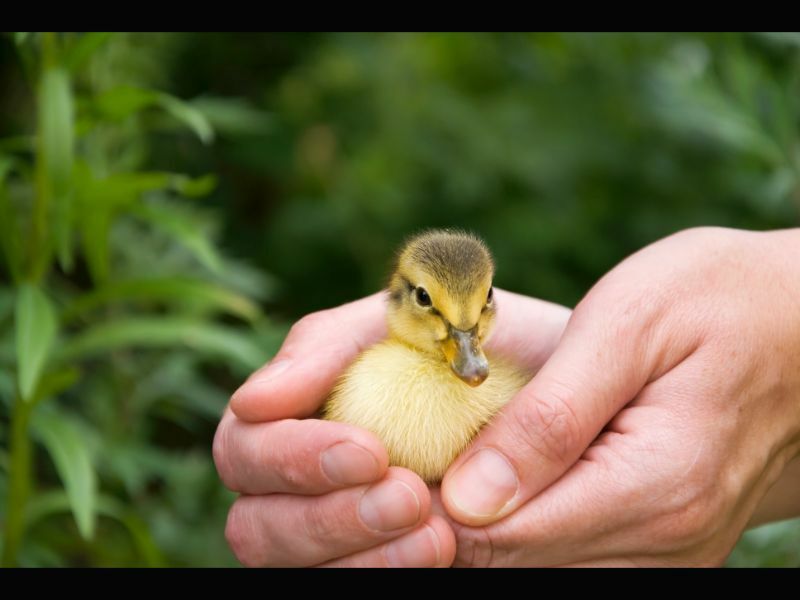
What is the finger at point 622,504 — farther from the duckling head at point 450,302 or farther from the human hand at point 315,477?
the duckling head at point 450,302

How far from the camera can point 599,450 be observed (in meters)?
1.58

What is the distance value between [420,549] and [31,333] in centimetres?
96

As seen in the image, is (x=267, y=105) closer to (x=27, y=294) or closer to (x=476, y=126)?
(x=476, y=126)

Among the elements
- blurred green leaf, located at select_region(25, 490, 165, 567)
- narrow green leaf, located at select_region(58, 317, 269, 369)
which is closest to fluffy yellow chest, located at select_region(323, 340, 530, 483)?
narrow green leaf, located at select_region(58, 317, 269, 369)

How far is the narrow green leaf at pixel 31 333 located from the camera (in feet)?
6.07

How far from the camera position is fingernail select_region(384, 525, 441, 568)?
1531 mm

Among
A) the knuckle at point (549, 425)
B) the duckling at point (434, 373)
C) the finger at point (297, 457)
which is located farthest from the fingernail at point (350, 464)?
the knuckle at point (549, 425)

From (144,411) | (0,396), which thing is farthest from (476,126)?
(0,396)

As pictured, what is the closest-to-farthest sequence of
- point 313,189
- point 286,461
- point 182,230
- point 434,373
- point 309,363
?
1. point 286,461
2. point 434,373
3. point 309,363
4. point 182,230
5. point 313,189

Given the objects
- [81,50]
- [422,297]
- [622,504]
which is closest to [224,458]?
[422,297]

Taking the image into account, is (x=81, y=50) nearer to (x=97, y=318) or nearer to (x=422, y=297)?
(x=422, y=297)

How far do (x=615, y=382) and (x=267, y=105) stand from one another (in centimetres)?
298

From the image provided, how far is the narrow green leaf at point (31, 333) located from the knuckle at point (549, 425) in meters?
0.96

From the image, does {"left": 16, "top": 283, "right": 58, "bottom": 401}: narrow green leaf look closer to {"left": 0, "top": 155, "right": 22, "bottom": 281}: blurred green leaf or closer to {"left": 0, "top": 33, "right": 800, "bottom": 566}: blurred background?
{"left": 0, "top": 155, "right": 22, "bottom": 281}: blurred green leaf
